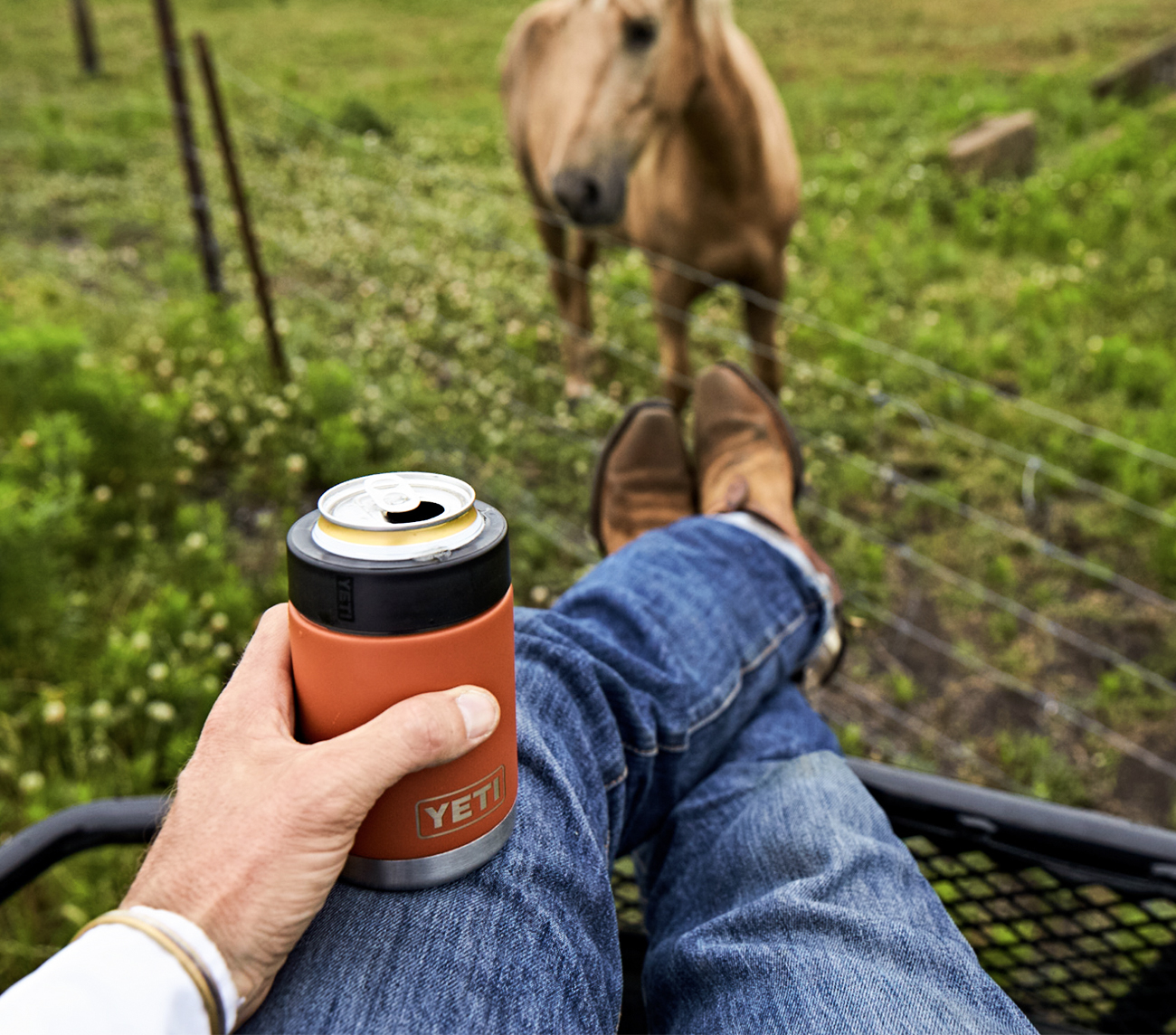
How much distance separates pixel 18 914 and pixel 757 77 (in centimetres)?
272

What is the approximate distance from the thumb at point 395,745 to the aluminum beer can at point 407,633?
19mm

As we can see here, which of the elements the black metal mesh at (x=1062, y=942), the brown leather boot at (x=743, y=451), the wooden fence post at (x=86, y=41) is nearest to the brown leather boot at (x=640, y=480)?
the brown leather boot at (x=743, y=451)

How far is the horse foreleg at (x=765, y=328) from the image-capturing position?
282 centimetres

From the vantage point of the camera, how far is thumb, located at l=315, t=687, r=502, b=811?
62 centimetres

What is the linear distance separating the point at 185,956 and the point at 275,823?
94 mm

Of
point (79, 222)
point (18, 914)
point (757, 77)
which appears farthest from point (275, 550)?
point (79, 222)

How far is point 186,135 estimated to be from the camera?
3.57m

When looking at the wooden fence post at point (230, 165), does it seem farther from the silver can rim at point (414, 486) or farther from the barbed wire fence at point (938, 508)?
the silver can rim at point (414, 486)

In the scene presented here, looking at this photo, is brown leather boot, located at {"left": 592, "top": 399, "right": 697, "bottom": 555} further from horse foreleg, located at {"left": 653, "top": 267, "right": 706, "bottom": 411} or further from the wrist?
the wrist

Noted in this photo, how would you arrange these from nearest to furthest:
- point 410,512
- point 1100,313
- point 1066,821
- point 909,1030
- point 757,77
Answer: point 410,512, point 909,1030, point 1066,821, point 757,77, point 1100,313

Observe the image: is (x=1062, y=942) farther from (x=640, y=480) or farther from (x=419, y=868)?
(x=640, y=480)

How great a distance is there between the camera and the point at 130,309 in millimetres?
4246

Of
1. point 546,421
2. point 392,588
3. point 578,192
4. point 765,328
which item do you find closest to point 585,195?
point 578,192

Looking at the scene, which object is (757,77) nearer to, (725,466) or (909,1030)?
(725,466)
